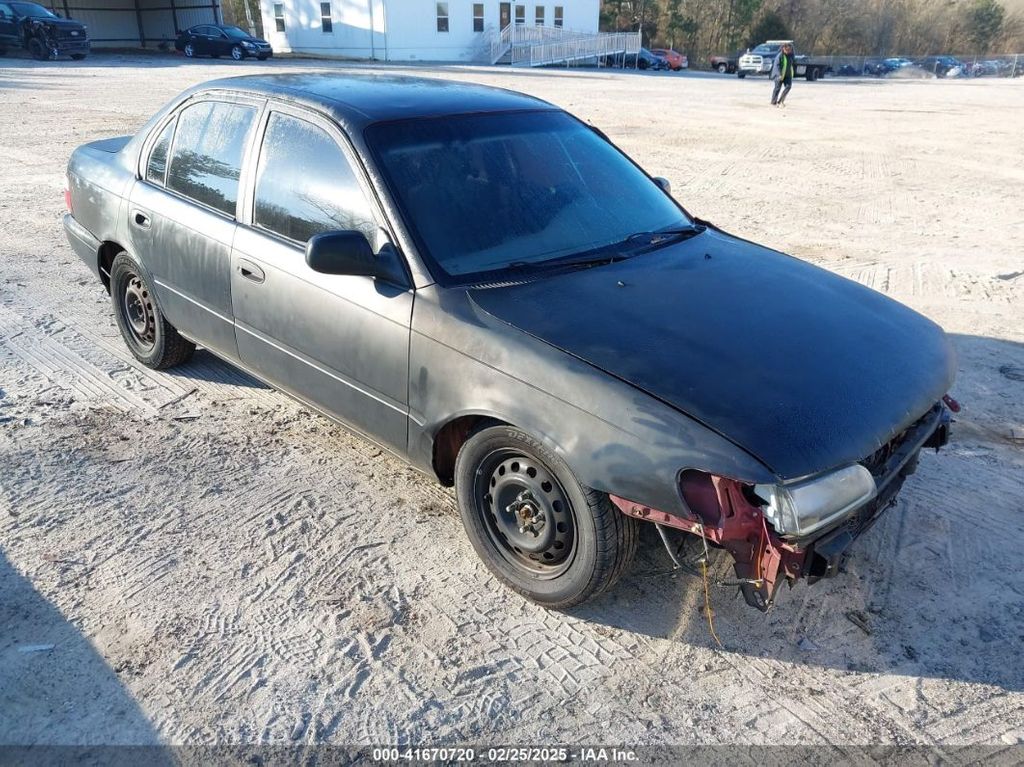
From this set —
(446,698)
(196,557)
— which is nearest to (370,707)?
(446,698)

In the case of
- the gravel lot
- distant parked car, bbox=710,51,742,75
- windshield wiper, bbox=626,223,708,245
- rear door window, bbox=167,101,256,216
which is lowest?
distant parked car, bbox=710,51,742,75

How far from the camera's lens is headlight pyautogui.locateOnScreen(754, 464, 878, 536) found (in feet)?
8.03

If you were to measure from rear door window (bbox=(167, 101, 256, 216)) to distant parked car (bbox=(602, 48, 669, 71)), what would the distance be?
46.2 m

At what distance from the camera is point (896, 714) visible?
260 centimetres

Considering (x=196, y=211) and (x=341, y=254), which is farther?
(x=196, y=211)

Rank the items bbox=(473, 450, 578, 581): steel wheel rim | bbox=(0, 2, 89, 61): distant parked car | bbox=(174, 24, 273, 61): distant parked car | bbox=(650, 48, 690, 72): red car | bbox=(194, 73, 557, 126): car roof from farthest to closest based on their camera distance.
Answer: bbox=(650, 48, 690, 72): red car
bbox=(174, 24, 273, 61): distant parked car
bbox=(0, 2, 89, 61): distant parked car
bbox=(194, 73, 557, 126): car roof
bbox=(473, 450, 578, 581): steel wheel rim

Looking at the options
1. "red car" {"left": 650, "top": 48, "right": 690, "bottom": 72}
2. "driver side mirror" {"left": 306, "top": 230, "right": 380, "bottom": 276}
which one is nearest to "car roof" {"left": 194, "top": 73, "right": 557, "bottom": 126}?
"driver side mirror" {"left": 306, "top": 230, "right": 380, "bottom": 276}

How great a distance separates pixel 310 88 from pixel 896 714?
3600 mm

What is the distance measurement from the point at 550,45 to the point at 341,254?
143 feet

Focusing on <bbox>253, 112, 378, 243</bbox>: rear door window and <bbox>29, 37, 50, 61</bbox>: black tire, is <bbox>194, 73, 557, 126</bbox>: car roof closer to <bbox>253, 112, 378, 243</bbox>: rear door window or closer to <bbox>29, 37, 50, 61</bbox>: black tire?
<bbox>253, 112, 378, 243</bbox>: rear door window

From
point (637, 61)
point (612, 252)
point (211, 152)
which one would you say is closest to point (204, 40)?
point (637, 61)

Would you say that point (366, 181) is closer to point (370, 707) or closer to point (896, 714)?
point (370, 707)

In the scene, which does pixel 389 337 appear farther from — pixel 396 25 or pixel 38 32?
pixel 396 25

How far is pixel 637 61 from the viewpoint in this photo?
154ft
